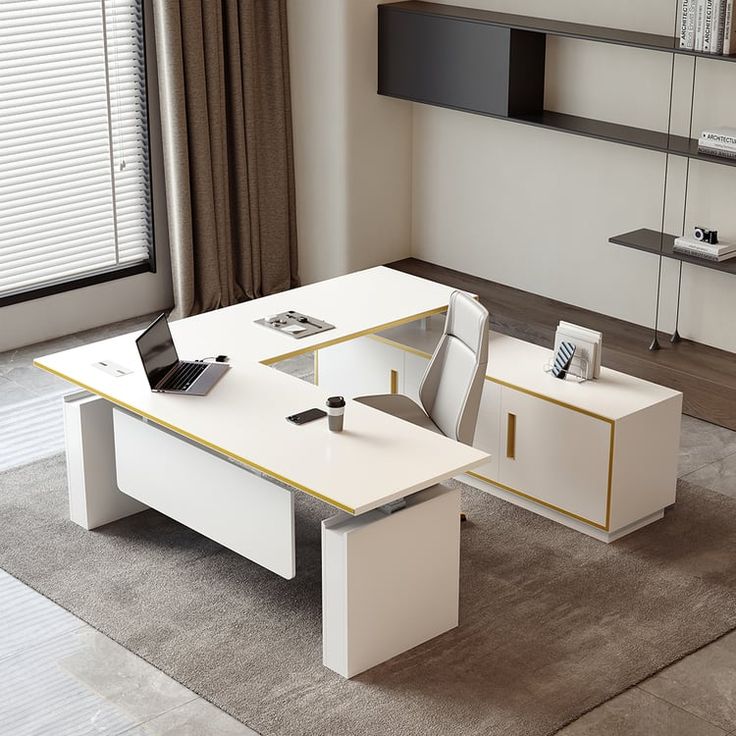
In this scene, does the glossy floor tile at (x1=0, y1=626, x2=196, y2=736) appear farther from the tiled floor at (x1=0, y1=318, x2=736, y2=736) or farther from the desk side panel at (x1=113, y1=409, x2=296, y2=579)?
the desk side panel at (x1=113, y1=409, x2=296, y2=579)

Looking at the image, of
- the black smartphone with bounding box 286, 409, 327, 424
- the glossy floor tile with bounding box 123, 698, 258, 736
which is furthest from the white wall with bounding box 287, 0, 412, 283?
the glossy floor tile with bounding box 123, 698, 258, 736

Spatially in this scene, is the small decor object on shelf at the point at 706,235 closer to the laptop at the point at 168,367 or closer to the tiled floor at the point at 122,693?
the tiled floor at the point at 122,693

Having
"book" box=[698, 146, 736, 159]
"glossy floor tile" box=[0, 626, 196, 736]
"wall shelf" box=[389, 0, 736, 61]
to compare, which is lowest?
"glossy floor tile" box=[0, 626, 196, 736]

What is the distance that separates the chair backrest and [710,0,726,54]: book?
1770 mm

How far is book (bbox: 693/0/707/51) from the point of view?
19.2 feet

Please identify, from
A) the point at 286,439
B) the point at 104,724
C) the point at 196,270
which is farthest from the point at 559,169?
the point at 104,724

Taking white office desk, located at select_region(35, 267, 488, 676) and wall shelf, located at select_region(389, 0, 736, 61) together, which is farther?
wall shelf, located at select_region(389, 0, 736, 61)

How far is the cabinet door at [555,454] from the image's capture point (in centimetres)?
507

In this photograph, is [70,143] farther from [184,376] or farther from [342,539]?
[342,539]

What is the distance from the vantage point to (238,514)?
15.0 ft

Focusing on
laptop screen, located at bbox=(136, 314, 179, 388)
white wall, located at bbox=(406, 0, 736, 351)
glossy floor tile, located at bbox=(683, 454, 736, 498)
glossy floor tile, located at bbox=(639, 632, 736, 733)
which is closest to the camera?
glossy floor tile, located at bbox=(639, 632, 736, 733)

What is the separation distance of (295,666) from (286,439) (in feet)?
2.49

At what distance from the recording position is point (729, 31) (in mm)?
5754

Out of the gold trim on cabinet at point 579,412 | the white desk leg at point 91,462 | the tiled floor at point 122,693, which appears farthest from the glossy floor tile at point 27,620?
the gold trim on cabinet at point 579,412
